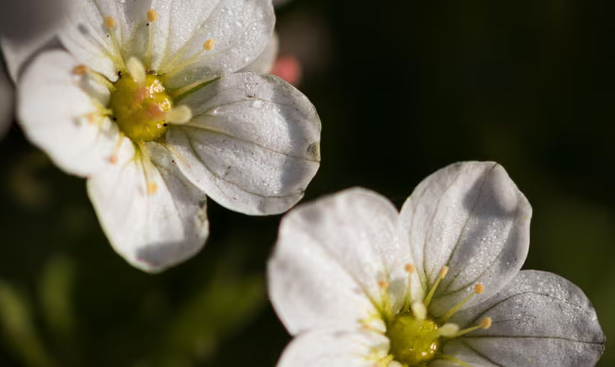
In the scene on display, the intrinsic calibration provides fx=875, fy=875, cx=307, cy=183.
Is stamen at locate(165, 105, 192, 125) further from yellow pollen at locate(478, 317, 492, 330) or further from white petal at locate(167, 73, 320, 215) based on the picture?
yellow pollen at locate(478, 317, 492, 330)

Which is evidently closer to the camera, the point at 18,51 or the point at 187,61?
the point at 18,51

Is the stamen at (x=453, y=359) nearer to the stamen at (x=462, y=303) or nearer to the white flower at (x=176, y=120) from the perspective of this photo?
the stamen at (x=462, y=303)

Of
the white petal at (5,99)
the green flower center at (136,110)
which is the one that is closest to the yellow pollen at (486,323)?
the green flower center at (136,110)

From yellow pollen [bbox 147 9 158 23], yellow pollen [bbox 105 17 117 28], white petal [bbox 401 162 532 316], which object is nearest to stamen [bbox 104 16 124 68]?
yellow pollen [bbox 105 17 117 28]

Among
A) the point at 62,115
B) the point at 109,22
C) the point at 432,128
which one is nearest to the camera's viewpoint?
the point at 62,115

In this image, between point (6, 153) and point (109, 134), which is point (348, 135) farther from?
point (109, 134)

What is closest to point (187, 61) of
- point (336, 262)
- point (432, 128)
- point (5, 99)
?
point (5, 99)

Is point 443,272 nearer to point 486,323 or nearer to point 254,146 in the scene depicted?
point 486,323
